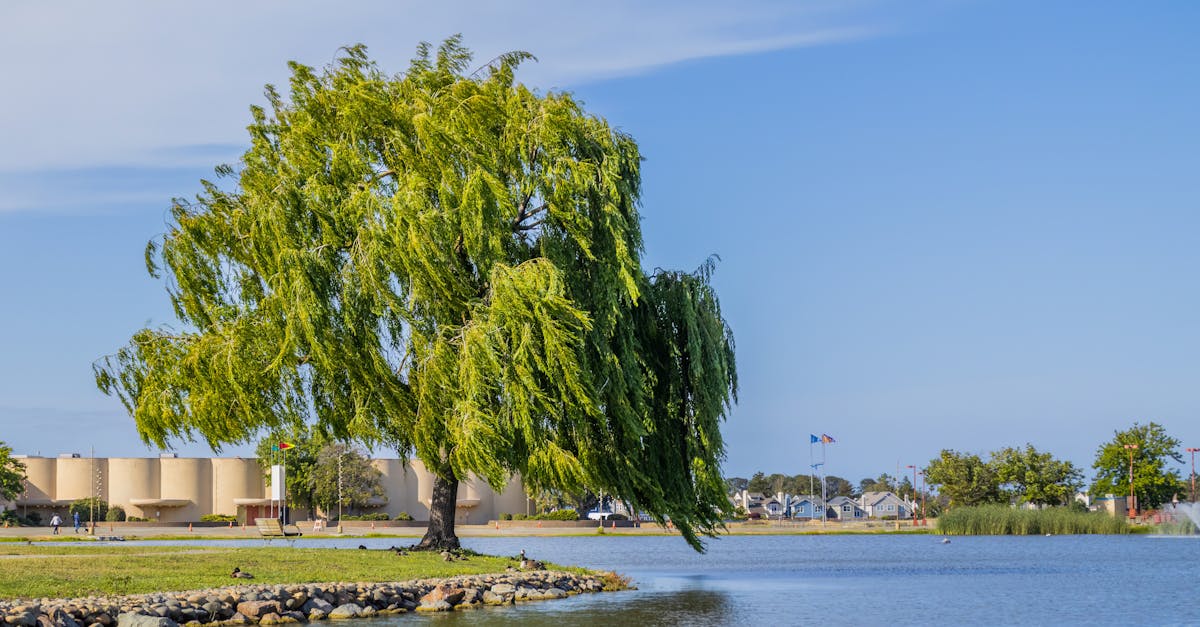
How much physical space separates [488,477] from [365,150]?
896cm

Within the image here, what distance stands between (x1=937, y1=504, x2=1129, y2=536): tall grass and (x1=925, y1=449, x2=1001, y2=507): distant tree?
75.5 feet

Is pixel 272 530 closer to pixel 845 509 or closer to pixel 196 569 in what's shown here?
pixel 196 569

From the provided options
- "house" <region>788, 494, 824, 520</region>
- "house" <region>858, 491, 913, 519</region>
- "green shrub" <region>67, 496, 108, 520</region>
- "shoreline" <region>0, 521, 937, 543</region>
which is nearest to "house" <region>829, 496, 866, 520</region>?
"house" <region>858, 491, 913, 519</region>

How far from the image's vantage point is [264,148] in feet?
112

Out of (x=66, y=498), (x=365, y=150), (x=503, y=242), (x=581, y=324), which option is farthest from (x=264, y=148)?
(x=66, y=498)

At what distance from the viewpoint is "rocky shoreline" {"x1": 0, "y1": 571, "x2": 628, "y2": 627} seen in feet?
72.1

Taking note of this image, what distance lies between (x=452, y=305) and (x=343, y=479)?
80.7 m

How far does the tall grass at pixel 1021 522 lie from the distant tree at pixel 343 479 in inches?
1855

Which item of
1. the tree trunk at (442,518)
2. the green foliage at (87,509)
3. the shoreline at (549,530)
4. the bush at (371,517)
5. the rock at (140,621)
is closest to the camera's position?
the rock at (140,621)

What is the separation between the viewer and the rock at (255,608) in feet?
81.5

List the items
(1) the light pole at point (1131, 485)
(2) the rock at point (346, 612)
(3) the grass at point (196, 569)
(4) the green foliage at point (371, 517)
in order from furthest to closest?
Result: (1) the light pole at point (1131, 485) → (4) the green foliage at point (371, 517) → (2) the rock at point (346, 612) → (3) the grass at point (196, 569)

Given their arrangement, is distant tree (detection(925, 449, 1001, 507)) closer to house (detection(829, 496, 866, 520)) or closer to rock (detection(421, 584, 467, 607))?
house (detection(829, 496, 866, 520))

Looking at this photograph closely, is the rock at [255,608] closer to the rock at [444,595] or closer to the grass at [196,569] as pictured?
the grass at [196,569]

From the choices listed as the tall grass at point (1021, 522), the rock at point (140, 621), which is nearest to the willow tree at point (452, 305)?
the rock at point (140, 621)
